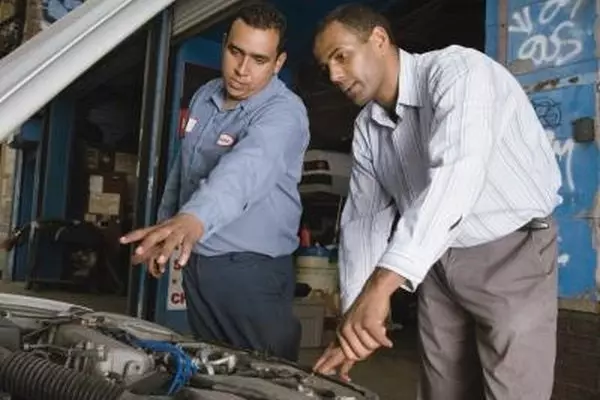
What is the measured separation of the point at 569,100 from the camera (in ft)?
8.48

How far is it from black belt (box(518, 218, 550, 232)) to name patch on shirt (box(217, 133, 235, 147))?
83cm

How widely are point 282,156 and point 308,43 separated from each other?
12.0 ft

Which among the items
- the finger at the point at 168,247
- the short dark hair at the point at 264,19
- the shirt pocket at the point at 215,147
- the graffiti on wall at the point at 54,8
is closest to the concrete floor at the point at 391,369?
the shirt pocket at the point at 215,147

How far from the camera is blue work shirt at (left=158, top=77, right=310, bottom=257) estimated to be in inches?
65.1

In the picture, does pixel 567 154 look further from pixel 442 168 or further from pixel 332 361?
pixel 332 361

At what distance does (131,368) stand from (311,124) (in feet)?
18.5

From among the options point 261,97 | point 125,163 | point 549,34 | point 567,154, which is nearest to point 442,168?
point 261,97

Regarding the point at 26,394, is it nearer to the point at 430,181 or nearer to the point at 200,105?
the point at 430,181

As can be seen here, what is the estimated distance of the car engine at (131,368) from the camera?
3.43 ft

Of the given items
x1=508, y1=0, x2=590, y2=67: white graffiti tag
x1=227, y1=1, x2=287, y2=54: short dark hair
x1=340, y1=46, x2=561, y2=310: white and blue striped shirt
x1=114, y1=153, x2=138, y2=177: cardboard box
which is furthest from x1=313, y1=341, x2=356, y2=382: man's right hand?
x1=114, y1=153, x2=138, y2=177: cardboard box

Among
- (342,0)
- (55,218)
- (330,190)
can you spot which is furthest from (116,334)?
(55,218)

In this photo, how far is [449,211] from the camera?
1.15 metres

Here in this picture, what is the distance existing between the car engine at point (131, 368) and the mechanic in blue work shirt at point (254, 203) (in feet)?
0.67

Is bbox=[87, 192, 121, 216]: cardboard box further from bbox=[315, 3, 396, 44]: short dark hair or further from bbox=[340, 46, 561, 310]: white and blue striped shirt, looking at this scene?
bbox=[315, 3, 396, 44]: short dark hair
